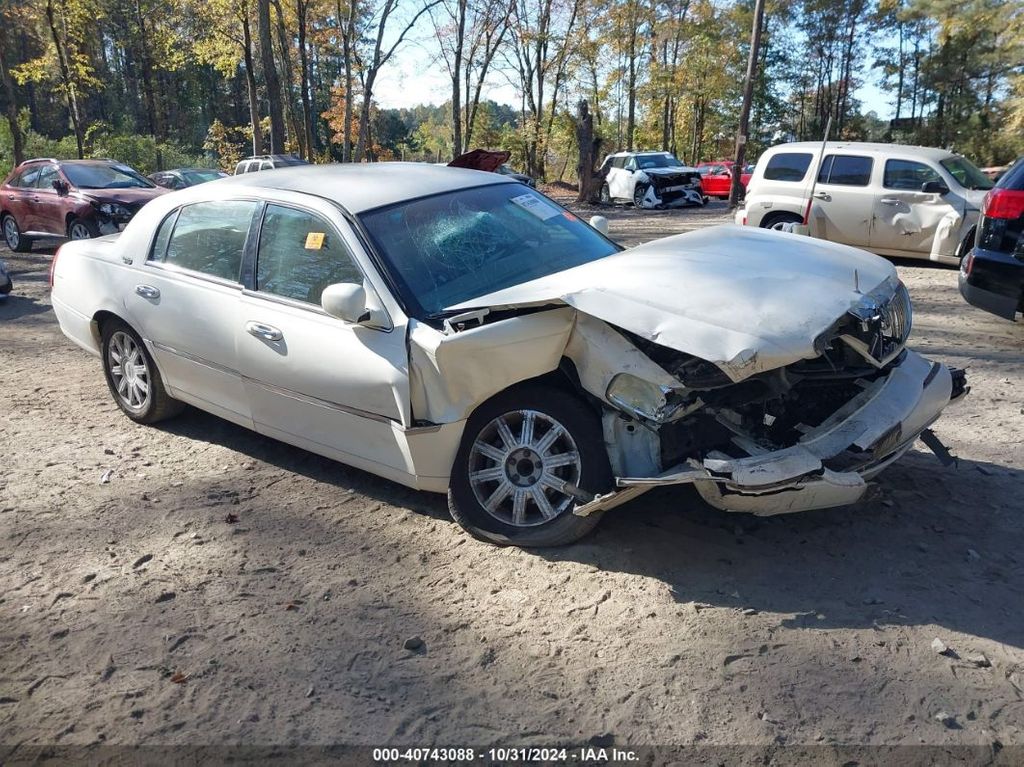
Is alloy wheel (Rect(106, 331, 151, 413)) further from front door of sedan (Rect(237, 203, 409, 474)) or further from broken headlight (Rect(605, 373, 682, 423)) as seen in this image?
broken headlight (Rect(605, 373, 682, 423))

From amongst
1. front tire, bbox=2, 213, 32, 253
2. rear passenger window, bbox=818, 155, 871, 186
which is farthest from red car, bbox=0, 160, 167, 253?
rear passenger window, bbox=818, 155, 871, 186

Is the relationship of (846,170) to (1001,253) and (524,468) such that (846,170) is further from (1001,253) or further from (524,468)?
(524,468)

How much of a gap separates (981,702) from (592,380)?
181 centimetres

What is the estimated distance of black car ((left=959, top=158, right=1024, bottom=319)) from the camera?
21.8ft

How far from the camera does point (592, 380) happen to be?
3525mm

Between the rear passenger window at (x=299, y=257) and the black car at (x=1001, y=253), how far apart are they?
18.1 ft

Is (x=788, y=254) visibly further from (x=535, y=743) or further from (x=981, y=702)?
(x=535, y=743)

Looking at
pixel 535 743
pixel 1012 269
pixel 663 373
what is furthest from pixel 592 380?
pixel 1012 269

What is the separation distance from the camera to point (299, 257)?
431cm

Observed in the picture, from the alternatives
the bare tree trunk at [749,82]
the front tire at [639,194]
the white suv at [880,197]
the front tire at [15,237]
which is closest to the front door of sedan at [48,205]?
the front tire at [15,237]

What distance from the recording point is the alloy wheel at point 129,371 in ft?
17.6

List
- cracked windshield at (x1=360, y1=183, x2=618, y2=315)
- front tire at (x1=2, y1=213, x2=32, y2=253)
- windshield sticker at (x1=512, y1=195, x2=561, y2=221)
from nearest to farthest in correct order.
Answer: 1. cracked windshield at (x1=360, y1=183, x2=618, y2=315)
2. windshield sticker at (x1=512, y1=195, x2=561, y2=221)
3. front tire at (x1=2, y1=213, x2=32, y2=253)

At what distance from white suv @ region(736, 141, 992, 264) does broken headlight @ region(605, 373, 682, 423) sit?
8333 millimetres

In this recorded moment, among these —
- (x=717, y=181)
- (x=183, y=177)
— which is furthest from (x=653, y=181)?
(x=183, y=177)
